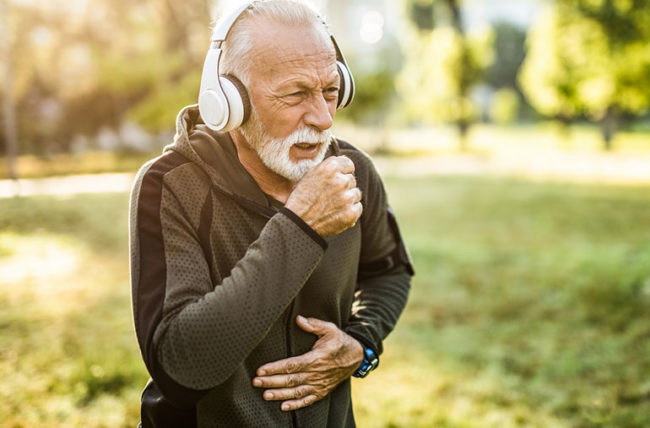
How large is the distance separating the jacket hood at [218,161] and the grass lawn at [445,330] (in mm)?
2710

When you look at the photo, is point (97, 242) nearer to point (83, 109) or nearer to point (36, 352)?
point (36, 352)

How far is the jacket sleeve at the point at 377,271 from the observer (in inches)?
73.1

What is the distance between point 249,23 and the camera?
1.51 metres

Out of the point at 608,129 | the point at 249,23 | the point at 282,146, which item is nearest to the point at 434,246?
the point at 282,146

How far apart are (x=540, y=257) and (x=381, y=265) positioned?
6.79 metres

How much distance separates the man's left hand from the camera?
5.09 feet

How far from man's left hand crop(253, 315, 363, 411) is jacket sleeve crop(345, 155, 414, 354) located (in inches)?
5.0

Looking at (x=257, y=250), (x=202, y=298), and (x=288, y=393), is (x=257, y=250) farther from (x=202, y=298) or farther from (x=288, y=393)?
(x=288, y=393)

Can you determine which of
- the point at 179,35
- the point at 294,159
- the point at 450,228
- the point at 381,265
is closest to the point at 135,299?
the point at 294,159

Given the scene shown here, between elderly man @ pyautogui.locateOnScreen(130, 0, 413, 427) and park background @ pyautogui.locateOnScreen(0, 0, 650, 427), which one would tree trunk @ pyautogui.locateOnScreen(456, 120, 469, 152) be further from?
elderly man @ pyautogui.locateOnScreen(130, 0, 413, 427)

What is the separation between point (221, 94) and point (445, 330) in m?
4.83

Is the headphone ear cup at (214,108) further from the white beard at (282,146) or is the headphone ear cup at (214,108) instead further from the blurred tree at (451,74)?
the blurred tree at (451,74)

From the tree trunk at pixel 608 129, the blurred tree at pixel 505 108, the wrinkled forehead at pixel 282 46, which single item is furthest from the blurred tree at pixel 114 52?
the blurred tree at pixel 505 108

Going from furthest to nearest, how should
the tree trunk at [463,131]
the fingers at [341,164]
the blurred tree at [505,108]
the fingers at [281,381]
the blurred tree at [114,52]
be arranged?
the blurred tree at [505,108] < the tree trunk at [463,131] < the blurred tree at [114,52] < the fingers at [281,381] < the fingers at [341,164]
